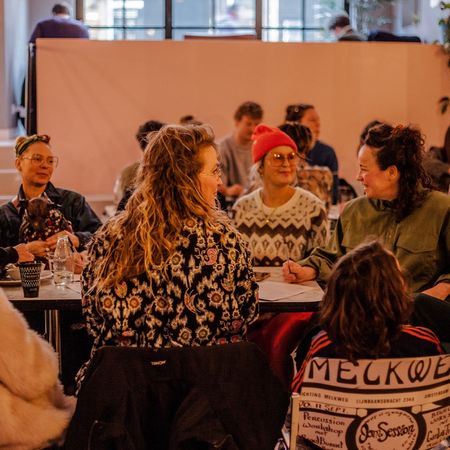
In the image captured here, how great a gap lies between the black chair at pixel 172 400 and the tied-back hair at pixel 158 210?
34 cm

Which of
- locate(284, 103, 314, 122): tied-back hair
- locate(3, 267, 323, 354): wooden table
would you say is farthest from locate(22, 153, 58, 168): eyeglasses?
locate(284, 103, 314, 122): tied-back hair

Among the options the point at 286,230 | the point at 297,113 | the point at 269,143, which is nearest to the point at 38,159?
the point at 269,143

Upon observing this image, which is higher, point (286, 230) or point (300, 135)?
point (300, 135)

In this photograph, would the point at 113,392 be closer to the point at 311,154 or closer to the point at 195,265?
the point at 195,265

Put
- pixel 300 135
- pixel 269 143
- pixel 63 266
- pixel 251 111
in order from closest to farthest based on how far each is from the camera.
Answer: pixel 63 266 → pixel 269 143 → pixel 300 135 → pixel 251 111

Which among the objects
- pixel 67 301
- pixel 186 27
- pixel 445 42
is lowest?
pixel 67 301

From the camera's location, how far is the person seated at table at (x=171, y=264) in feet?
8.21

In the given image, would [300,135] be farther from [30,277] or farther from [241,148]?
[30,277]

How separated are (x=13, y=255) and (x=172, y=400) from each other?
4.75ft

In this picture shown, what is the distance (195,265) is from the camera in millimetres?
2529

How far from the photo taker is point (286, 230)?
4.13 metres

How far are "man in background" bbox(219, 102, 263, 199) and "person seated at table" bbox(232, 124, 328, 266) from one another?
110 inches

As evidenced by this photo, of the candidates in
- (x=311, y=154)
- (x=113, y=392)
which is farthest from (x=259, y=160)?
(x=311, y=154)

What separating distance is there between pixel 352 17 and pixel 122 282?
8.72 m
